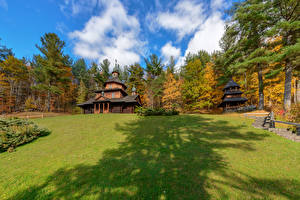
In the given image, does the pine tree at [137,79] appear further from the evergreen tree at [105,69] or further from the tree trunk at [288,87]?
the tree trunk at [288,87]

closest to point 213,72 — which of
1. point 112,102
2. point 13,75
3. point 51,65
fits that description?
point 112,102

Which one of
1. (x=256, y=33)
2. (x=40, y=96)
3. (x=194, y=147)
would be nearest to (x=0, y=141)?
(x=194, y=147)

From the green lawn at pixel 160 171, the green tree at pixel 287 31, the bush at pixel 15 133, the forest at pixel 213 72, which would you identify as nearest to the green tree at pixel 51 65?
the forest at pixel 213 72

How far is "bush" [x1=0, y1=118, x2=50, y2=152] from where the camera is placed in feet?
24.0

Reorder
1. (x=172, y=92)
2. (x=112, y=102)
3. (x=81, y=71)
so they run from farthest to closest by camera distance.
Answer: (x=81, y=71)
(x=172, y=92)
(x=112, y=102)

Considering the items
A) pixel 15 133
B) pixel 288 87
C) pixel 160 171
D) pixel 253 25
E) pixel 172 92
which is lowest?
pixel 160 171

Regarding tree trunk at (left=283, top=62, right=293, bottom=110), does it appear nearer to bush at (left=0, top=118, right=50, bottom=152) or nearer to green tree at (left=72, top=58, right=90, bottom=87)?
bush at (left=0, top=118, right=50, bottom=152)

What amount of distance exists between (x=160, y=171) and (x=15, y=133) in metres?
11.4

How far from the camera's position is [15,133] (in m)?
7.97

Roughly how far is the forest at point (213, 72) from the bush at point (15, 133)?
21489mm

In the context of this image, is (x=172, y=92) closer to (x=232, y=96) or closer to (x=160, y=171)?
(x=232, y=96)

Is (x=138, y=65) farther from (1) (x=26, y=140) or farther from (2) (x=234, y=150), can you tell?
(2) (x=234, y=150)

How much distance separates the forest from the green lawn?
9071mm

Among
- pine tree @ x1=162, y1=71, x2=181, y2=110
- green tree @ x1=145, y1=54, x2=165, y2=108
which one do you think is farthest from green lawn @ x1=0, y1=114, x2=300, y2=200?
green tree @ x1=145, y1=54, x2=165, y2=108
